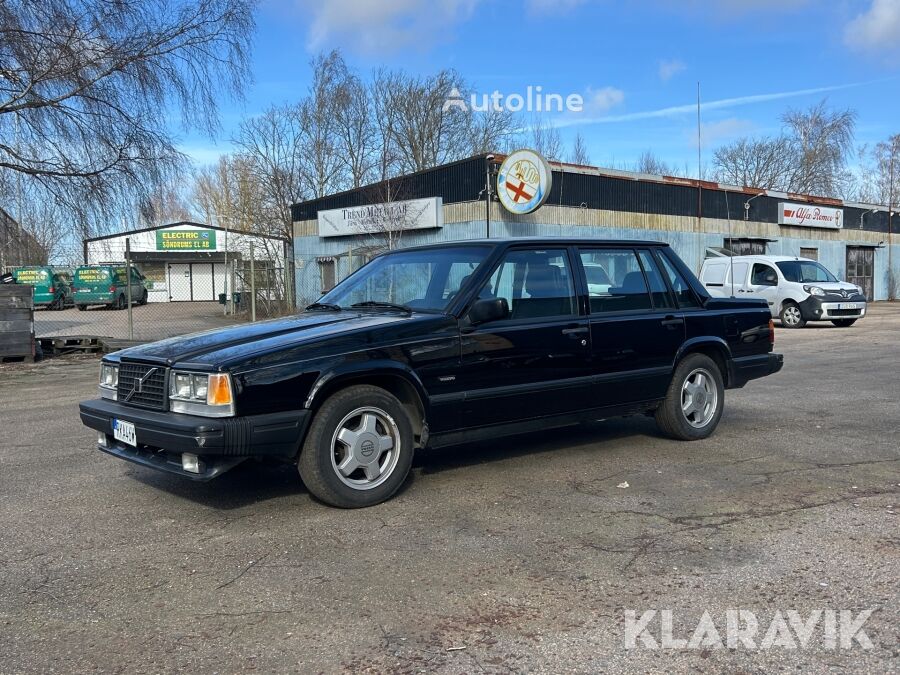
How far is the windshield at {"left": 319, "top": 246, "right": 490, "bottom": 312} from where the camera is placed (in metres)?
5.39

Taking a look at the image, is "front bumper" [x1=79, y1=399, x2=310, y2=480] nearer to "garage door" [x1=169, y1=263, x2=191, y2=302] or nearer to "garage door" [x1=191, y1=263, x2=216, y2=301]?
"garage door" [x1=191, y1=263, x2=216, y2=301]

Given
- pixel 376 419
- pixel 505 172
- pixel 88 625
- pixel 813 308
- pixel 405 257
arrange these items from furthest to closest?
pixel 505 172, pixel 813 308, pixel 405 257, pixel 376 419, pixel 88 625

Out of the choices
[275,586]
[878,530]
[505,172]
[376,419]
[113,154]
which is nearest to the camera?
[275,586]

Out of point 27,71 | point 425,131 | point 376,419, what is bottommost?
point 376,419

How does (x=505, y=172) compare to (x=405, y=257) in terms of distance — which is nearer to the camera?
(x=405, y=257)

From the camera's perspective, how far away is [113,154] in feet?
44.6

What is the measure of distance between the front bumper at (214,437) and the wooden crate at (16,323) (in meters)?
9.93

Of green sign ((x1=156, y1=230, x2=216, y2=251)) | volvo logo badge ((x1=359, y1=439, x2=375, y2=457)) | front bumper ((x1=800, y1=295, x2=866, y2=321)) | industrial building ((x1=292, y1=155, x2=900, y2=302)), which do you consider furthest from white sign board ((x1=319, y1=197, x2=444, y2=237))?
volvo logo badge ((x1=359, y1=439, x2=375, y2=457))

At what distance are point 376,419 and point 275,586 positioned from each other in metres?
1.37

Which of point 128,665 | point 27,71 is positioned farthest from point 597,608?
point 27,71

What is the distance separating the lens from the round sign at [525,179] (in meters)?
21.3

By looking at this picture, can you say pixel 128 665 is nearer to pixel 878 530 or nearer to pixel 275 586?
pixel 275 586

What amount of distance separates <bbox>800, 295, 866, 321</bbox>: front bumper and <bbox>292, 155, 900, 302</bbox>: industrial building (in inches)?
193

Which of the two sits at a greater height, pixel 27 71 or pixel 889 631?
pixel 27 71
